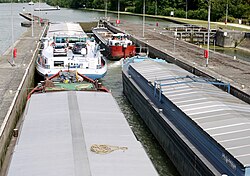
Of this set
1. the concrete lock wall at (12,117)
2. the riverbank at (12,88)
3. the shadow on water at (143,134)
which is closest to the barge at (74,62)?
the riverbank at (12,88)

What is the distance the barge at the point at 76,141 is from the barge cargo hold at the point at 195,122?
267 cm

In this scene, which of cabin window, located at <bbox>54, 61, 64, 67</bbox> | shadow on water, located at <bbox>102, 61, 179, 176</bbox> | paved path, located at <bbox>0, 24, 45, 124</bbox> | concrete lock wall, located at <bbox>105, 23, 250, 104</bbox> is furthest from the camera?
cabin window, located at <bbox>54, 61, 64, 67</bbox>

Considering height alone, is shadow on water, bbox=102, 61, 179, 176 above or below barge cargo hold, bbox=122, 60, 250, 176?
below

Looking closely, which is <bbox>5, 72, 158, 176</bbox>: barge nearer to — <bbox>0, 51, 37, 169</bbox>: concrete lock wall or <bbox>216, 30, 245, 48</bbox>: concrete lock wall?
<bbox>0, 51, 37, 169</bbox>: concrete lock wall

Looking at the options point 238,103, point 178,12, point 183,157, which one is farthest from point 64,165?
point 178,12

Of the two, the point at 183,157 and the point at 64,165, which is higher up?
the point at 64,165

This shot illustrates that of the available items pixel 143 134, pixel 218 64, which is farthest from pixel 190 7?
pixel 143 134

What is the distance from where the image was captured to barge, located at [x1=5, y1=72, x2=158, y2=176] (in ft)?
39.3

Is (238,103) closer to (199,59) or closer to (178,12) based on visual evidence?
(199,59)

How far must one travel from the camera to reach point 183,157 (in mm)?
17922

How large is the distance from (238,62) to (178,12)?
294 ft

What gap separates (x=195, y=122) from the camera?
17.1 m

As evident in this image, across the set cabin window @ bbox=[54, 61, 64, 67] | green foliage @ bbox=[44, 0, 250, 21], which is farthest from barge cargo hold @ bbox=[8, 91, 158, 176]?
green foliage @ bbox=[44, 0, 250, 21]

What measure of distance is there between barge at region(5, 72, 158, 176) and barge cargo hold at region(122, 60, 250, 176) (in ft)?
8.75
